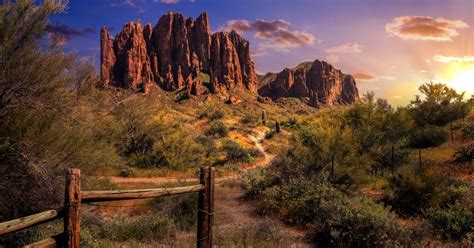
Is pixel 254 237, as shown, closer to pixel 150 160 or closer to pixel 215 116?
pixel 150 160

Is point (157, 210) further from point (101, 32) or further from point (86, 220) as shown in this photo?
point (101, 32)

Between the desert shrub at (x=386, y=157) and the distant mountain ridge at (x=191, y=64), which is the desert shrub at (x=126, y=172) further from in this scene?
the distant mountain ridge at (x=191, y=64)

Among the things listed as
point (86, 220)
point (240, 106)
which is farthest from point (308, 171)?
point (240, 106)

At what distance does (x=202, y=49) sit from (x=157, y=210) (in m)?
141

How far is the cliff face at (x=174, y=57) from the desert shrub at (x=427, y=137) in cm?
9774

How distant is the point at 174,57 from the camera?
5753 inches

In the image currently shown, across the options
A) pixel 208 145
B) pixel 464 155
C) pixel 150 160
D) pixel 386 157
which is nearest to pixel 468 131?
pixel 464 155

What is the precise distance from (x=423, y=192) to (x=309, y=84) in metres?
163

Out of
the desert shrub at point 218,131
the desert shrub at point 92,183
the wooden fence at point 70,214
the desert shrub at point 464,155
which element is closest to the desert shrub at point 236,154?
the desert shrub at point 218,131

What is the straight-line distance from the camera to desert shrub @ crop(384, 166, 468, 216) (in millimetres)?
12781

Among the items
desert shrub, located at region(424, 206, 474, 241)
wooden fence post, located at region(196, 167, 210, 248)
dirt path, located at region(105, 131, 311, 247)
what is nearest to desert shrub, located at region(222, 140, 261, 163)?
dirt path, located at region(105, 131, 311, 247)

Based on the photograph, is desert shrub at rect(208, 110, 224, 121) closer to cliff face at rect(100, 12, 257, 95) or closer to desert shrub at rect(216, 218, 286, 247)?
desert shrub at rect(216, 218, 286, 247)

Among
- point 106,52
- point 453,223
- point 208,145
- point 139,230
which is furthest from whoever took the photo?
point 106,52

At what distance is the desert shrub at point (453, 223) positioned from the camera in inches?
370
